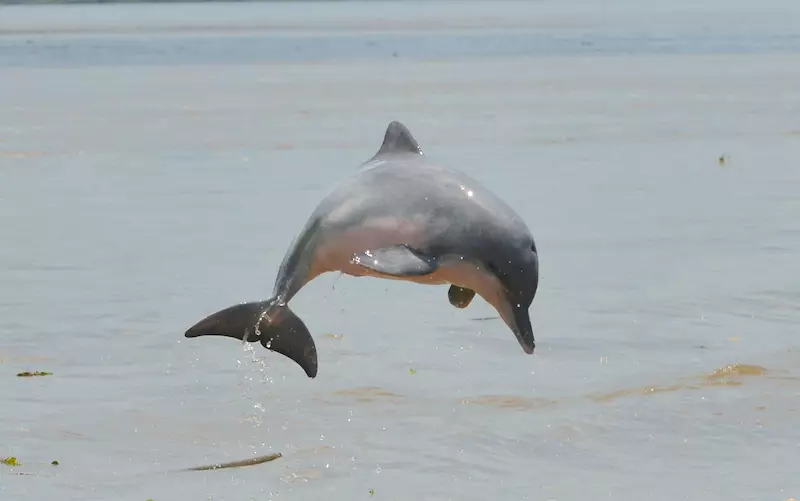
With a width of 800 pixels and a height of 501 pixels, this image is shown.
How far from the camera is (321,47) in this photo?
2463 inches

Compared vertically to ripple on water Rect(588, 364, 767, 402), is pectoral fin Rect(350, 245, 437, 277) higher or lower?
higher

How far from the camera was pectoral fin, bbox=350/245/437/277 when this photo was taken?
22.0 ft

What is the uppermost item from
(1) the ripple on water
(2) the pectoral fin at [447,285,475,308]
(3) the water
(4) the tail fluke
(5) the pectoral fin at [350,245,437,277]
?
(5) the pectoral fin at [350,245,437,277]

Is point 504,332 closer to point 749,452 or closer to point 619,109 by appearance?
point 749,452

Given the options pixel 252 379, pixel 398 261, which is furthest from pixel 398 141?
pixel 252 379

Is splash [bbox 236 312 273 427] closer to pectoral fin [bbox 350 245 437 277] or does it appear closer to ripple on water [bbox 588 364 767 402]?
ripple on water [bbox 588 364 767 402]

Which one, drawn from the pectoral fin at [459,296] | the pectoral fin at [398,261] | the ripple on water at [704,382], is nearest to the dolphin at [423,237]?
the pectoral fin at [398,261]

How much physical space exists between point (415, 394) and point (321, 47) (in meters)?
53.9

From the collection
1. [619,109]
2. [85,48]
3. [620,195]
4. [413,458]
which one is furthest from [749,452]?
[85,48]

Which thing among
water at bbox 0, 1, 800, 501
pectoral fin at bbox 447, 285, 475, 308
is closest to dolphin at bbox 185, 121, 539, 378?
pectoral fin at bbox 447, 285, 475, 308

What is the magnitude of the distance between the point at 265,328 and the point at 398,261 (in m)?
1.13

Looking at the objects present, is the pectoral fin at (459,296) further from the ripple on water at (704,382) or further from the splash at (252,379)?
the ripple on water at (704,382)

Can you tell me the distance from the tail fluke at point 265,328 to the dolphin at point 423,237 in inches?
1.9

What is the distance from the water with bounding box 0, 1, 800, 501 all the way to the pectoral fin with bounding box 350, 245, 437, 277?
4.24ft
